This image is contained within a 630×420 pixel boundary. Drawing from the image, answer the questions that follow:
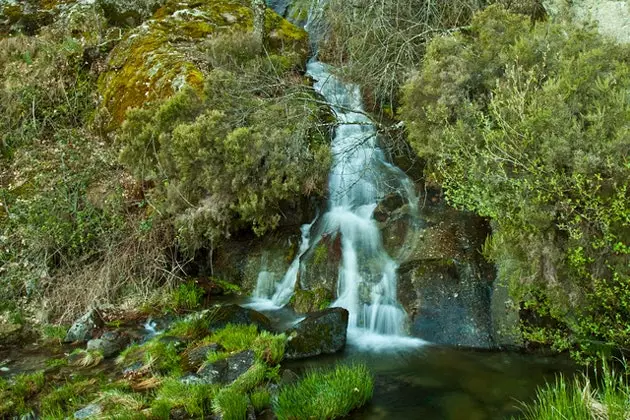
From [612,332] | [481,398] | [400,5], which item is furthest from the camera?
[400,5]

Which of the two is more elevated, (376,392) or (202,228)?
(202,228)

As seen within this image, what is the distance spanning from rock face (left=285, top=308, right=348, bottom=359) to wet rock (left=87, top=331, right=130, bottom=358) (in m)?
2.37

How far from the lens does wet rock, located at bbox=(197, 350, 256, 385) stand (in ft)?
18.6

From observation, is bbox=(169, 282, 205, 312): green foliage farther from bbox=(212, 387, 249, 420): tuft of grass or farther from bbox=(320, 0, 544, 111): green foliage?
bbox=(320, 0, 544, 111): green foliage

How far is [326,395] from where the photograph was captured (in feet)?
16.6

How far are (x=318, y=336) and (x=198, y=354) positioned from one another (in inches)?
61.3

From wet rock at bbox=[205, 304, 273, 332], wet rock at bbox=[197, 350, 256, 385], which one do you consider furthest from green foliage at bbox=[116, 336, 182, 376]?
wet rock at bbox=[205, 304, 273, 332]

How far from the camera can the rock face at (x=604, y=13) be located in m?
7.34

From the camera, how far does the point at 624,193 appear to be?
4.60 m

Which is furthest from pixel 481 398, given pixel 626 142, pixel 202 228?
pixel 202 228

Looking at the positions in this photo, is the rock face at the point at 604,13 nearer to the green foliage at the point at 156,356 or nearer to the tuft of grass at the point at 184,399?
the tuft of grass at the point at 184,399

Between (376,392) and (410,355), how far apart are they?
3.55ft

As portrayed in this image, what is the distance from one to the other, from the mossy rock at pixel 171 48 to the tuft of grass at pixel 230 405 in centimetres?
617

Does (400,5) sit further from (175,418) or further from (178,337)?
(175,418)
